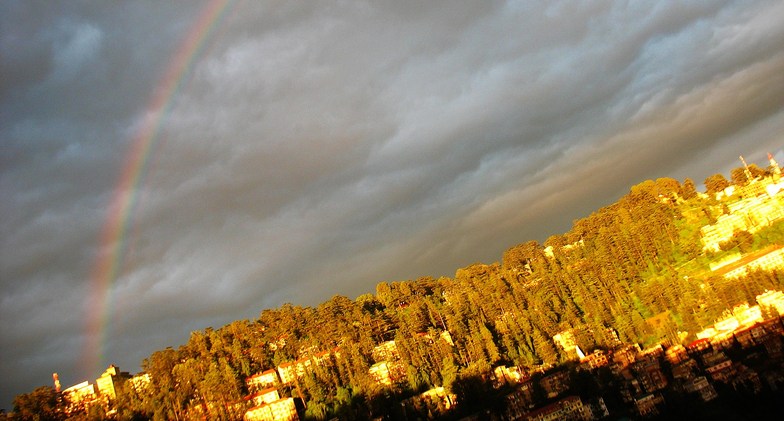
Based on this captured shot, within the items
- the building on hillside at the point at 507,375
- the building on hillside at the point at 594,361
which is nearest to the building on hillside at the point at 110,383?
the building on hillside at the point at 507,375

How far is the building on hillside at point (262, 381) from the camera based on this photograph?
241 ft

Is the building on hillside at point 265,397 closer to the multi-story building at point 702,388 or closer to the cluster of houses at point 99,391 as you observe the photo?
the cluster of houses at point 99,391

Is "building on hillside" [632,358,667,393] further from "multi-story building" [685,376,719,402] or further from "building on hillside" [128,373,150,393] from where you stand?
"building on hillside" [128,373,150,393]

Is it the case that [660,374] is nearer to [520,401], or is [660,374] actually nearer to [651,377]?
[651,377]

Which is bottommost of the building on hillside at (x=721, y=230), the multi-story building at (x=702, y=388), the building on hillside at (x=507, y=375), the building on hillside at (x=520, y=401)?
the multi-story building at (x=702, y=388)

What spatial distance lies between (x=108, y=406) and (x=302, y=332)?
28.1 metres

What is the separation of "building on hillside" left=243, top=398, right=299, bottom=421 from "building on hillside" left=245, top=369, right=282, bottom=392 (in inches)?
248

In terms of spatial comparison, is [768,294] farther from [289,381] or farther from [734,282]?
[289,381]

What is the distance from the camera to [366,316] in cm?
8631

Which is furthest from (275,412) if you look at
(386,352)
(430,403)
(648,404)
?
(648,404)

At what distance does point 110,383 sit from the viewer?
81250mm

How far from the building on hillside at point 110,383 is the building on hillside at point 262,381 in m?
20.9

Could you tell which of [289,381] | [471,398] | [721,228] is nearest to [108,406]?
[289,381]

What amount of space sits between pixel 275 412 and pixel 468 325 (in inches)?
1250
